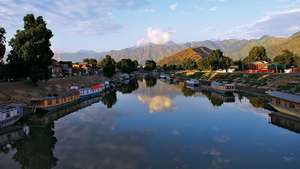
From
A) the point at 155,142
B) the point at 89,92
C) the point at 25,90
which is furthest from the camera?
the point at 89,92

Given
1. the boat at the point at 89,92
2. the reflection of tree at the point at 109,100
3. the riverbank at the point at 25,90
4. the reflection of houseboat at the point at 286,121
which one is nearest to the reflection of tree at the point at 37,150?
the riverbank at the point at 25,90

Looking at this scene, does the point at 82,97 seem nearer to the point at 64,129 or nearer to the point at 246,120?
the point at 64,129

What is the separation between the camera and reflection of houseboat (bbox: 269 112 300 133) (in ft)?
170

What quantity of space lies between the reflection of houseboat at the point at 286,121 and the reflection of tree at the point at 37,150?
38.4m

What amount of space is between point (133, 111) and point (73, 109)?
52.2 ft

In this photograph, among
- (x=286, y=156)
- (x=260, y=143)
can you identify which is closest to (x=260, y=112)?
(x=260, y=143)

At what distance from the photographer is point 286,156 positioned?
3678 cm

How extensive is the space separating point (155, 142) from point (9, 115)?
93.8ft

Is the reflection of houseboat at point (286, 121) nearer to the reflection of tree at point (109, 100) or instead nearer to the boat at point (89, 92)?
the reflection of tree at point (109, 100)

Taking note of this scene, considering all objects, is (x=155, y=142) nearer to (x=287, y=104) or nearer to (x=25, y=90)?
(x=287, y=104)

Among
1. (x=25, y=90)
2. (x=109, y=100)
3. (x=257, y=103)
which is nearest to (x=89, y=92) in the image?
(x=109, y=100)

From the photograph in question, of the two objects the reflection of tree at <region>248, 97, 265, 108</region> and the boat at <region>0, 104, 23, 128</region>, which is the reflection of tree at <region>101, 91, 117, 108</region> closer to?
the boat at <region>0, 104, 23, 128</region>

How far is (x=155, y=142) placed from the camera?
44.3 meters

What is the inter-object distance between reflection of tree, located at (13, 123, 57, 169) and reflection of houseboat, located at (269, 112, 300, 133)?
3842cm
